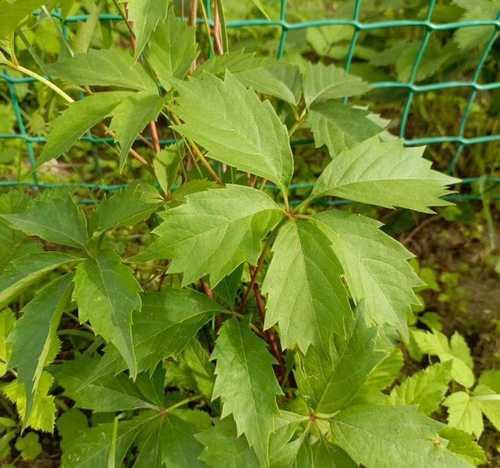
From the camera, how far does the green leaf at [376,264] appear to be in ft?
3.55

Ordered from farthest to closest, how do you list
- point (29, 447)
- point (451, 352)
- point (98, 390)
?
point (451, 352), point (29, 447), point (98, 390)

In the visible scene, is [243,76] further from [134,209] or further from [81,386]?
[81,386]

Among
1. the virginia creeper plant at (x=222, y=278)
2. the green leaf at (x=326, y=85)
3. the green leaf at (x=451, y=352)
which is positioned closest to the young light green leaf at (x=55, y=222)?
the virginia creeper plant at (x=222, y=278)

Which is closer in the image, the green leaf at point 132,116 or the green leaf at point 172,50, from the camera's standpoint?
the green leaf at point 132,116

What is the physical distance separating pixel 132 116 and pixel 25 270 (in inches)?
12.7

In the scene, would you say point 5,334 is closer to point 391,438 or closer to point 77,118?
point 77,118

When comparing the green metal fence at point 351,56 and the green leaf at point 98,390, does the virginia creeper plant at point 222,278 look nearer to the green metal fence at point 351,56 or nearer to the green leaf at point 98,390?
the green leaf at point 98,390

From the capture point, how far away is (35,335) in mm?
1056

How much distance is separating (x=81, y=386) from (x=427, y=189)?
75 cm

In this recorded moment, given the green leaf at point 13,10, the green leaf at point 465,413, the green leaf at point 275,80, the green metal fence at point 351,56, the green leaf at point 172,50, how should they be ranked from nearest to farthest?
the green leaf at point 13,10
the green leaf at point 172,50
the green leaf at point 275,80
the green leaf at point 465,413
the green metal fence at point 351,56

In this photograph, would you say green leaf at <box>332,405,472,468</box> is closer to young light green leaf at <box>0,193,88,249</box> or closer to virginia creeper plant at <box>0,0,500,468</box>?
virginia creeper plant at <box>0,0,500,468</box>

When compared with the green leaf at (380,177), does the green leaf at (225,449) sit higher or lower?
lower

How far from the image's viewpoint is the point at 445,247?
2105 millimetres

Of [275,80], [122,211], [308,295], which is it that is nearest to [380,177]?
[308,295]
